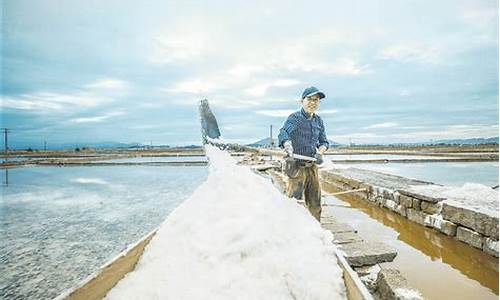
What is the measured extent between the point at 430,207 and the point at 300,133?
9.79 ft

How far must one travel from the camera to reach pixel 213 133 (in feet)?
39.7

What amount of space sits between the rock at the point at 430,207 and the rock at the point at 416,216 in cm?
10

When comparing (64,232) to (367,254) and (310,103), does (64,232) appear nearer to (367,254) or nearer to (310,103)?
(310,103)

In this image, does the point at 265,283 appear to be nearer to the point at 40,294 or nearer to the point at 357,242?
the point at 357,242

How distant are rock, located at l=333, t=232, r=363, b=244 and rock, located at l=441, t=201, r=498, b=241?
1544 mm

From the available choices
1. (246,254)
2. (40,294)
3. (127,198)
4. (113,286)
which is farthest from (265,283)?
(127,198)

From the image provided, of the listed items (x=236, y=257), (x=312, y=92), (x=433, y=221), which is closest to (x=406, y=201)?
(x=433, y=221)

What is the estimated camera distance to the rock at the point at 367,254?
3098 millimetres

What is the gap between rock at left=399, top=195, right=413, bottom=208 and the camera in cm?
590

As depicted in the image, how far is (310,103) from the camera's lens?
12.4 ft

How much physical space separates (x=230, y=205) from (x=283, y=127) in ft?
4.12

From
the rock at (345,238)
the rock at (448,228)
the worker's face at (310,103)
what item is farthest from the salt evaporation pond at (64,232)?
the rock at (448,228)

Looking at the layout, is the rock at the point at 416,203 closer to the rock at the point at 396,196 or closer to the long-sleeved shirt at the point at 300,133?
the rock at the point at 396,196

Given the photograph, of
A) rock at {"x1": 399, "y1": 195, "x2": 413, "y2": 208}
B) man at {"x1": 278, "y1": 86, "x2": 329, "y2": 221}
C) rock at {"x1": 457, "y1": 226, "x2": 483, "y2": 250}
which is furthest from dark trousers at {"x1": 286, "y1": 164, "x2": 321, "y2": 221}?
rock at {"x1": 399, "y1": 195, "x2": 413, "y2": 208}
